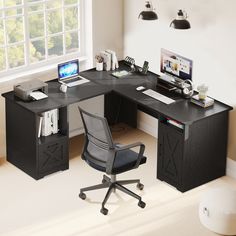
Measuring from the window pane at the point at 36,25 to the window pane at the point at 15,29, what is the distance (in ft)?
0.40

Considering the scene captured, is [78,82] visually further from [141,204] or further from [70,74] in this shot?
[141,204]

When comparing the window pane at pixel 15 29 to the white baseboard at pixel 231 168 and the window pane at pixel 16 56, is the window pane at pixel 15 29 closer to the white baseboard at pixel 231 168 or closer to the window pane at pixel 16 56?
the window pane at pixel 16 56

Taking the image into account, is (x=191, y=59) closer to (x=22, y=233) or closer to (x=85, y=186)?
(x=85, y=186)

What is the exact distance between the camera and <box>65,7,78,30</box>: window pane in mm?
8102

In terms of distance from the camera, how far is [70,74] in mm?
7887

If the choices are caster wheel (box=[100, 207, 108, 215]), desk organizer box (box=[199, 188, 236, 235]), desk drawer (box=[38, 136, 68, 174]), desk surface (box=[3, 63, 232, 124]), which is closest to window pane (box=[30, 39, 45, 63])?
desk surface (box=[3, 63, 232, 124])

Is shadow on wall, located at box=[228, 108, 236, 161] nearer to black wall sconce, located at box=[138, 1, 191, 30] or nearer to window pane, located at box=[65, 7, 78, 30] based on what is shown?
black wall sconce, located at box=[138, 1, 191, 30]

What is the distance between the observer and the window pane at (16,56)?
778cm

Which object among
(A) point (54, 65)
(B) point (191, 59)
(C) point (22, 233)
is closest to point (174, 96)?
(B) point (191, 59)

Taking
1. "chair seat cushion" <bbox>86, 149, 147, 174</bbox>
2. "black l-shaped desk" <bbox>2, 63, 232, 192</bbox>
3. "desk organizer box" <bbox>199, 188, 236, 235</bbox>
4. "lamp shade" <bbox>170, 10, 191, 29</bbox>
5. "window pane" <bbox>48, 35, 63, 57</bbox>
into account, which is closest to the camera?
"desk organizer box" <bbox>199, 188, 236, 235</bbox>

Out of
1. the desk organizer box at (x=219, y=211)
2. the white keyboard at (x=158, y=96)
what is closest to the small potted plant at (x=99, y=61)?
the white keyboard at (x=158, y=96)

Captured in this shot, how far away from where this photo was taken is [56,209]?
22.6 ft

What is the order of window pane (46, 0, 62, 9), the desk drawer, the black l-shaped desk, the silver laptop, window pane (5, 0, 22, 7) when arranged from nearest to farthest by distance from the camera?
the black l-shaped desk
the desk drawer
window pane (5, 0, 22, 7)
the silver laptop
window pane (46, 0, 62, 9)

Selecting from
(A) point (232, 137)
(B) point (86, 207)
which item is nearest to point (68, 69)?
(B) point (86, 207)
